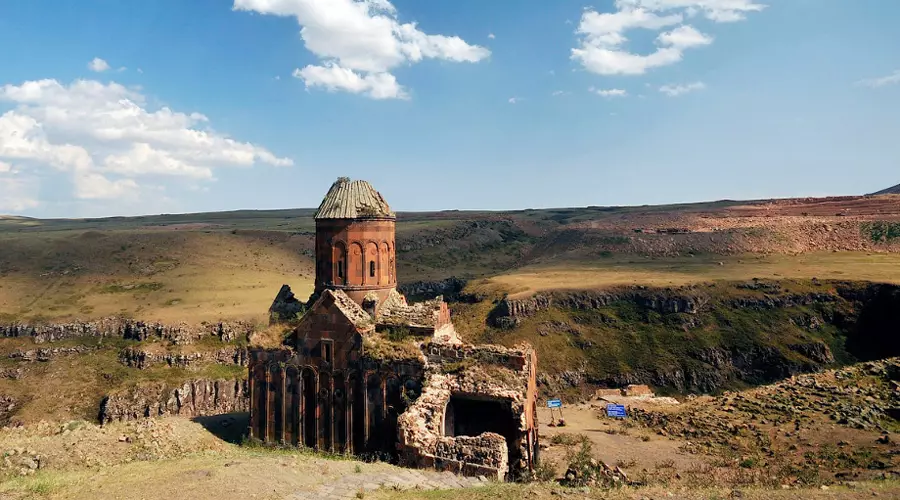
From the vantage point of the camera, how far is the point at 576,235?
3054 inches

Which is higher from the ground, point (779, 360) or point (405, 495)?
point (405, 495)

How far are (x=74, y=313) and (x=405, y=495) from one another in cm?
4697

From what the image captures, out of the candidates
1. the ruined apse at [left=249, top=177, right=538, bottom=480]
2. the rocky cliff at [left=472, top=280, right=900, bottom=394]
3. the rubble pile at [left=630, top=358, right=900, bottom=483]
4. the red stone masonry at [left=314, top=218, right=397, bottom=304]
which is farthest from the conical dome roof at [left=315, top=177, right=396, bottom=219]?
the rocky cliff at [left=472, top=280, right=900, bottom=394]

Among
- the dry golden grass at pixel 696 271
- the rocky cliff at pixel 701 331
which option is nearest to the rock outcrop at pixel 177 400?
the rocky cliff at pixel 701 331

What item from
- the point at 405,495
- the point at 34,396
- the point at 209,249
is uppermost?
the point at 209,249

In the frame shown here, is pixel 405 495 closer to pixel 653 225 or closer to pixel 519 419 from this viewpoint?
pixel 519 419

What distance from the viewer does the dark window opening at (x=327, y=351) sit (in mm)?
20625

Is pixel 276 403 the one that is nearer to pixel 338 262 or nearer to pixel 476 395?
pixel 338 262

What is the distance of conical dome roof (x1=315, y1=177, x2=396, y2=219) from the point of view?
24.2 meters

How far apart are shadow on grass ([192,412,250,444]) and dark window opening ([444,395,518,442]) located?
29.5ft

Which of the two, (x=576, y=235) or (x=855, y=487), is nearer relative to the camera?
(x=855, y=487)

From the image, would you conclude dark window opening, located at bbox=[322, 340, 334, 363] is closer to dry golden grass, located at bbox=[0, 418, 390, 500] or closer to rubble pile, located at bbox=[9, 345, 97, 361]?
dry golden grass, located at bbox=[0, 418, 390, 500]

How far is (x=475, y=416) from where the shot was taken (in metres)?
18.5

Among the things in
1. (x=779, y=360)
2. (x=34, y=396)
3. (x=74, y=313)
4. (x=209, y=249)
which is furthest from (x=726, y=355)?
(x=209, y=249)
